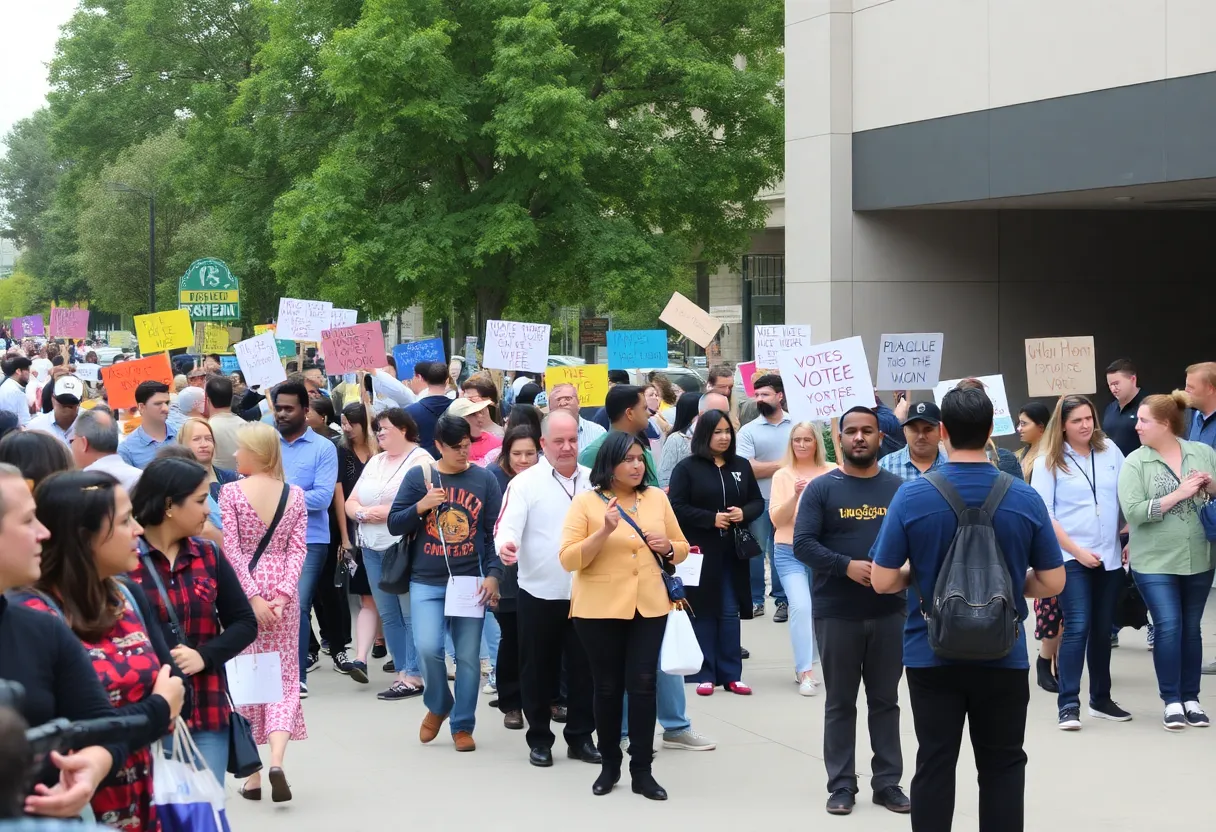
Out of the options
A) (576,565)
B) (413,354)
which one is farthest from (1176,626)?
(413,354)

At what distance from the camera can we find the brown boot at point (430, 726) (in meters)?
8.61

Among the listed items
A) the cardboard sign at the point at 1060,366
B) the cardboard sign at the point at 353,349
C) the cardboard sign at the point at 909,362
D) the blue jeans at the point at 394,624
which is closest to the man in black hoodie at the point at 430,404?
the cardboard sign at the point at 353,349

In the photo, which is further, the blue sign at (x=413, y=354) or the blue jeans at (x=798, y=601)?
the blue sign at (x=413, y=354)

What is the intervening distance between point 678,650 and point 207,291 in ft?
52.0

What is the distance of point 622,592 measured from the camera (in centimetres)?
721

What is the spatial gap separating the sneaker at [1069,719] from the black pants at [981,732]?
11.4ft

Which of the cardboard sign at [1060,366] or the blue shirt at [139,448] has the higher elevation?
the cardboard sign at [1060,366]

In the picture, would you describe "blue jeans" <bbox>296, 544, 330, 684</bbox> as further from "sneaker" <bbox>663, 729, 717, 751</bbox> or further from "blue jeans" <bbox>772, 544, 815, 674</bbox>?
"blue jeans" <bbox>772, 544, 815, 674</bbox>

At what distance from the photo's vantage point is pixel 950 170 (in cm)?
1912

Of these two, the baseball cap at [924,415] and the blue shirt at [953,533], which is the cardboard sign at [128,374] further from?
the blue shirt at [953,533]

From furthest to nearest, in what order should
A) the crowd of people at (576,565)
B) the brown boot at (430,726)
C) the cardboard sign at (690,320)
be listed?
the cardboard sign at (690,320)
the brown boot at (430,726)
the crowd of people at (576,565)

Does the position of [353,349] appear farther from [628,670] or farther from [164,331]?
[628,670]

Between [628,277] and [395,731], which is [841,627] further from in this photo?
[628,277]

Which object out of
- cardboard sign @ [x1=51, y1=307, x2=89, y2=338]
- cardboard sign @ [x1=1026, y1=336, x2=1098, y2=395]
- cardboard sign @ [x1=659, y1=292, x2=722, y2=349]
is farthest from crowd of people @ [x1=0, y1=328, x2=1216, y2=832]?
cardboard sign @ [x1=51, y1=307, x2=89, y2=338]
